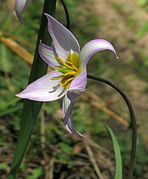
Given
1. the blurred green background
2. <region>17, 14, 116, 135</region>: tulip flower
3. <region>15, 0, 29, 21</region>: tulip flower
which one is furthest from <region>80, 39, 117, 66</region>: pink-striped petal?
the blurred green background

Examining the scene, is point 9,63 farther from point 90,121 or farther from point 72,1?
point 72,1

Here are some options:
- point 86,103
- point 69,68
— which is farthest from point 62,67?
point 86,103

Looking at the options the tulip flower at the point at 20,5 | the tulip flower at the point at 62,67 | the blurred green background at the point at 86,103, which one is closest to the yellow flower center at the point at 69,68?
the tulip flower at the point at 62,67

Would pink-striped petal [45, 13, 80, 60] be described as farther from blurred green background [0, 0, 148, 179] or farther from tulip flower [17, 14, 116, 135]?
blurred green background [0, 0, 148, 179]

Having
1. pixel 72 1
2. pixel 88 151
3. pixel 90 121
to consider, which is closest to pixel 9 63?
pixel 90 121

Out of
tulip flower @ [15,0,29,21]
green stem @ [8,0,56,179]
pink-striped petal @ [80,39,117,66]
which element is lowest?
green stem @ [8,0,56,179]

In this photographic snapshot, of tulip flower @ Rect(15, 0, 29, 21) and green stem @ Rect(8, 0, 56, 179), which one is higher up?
tulip flower @ Rect(15, 0, 29, 21)

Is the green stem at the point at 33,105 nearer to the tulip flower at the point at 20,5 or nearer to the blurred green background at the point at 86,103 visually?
the tulip flower at the point at 20,5
